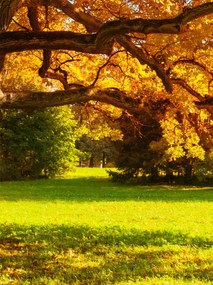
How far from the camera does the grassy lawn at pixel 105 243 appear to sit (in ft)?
24.5

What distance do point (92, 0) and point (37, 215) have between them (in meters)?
8.09

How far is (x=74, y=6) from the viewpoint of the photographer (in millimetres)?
9195

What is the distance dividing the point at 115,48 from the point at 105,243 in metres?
5.15

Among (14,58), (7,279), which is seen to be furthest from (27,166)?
(7,279)

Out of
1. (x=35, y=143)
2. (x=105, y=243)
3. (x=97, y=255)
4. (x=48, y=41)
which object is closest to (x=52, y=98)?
(x=48, y=41)

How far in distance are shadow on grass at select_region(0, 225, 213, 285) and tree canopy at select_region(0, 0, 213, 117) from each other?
2.86 meters

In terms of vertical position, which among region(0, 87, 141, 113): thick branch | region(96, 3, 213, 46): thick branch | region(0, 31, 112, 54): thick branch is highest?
region(96, 3, 213, 46): thick branch

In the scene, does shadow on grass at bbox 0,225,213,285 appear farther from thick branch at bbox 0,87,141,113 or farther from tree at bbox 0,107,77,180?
tree at bbox 0,107,77,180

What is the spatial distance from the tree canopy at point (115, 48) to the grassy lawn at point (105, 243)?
290cm

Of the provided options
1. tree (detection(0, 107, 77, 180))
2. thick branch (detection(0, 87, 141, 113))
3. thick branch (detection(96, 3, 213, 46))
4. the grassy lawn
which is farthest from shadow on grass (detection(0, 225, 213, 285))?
tree (detection(0, 107, 77, 180))

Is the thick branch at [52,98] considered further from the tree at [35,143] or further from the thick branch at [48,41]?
the tree at [35,143]

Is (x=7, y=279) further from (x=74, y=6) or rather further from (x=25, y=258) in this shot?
(x=74, y=6)

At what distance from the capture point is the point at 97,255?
904cm

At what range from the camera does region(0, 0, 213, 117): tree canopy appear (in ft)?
23.8
